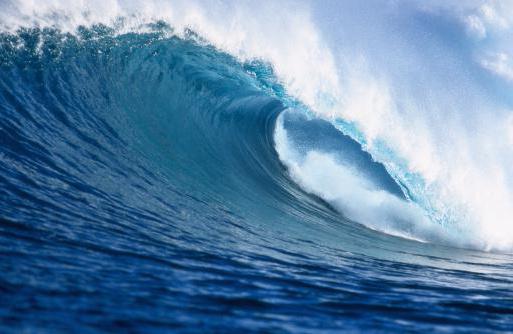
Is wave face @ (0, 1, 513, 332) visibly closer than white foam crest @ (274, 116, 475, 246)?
Yes

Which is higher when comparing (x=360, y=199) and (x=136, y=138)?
(x=360, y=199)

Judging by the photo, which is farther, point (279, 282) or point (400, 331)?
point (279, 282)

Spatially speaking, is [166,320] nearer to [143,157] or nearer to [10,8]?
[143,157]

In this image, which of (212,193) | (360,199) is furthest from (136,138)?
(360,199)

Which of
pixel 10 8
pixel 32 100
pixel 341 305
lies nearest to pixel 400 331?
pixel 341 305

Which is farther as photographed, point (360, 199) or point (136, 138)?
point (360, 199)

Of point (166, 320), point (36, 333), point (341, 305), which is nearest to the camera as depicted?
point (36, 333)

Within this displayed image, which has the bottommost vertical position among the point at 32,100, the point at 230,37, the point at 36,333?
the point at 36,333

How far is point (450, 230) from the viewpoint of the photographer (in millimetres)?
11750

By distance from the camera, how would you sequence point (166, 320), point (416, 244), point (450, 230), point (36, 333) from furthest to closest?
point (450, 230) < point (416, 244) < point (166, 320) < point (36, 333)

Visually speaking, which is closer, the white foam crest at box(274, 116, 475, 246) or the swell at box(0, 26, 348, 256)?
the swell at box(0, 26, 348, 256)

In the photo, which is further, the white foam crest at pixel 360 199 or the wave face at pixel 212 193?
the white foam crest at pixel 360 199

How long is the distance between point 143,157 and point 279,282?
175 inches

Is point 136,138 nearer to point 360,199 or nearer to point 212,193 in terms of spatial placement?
point 212,193
